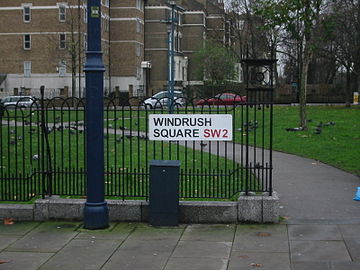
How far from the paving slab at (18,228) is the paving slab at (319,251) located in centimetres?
386

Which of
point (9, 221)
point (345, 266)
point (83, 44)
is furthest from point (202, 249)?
point (83, 44)

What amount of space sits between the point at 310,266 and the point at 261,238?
1.39 m

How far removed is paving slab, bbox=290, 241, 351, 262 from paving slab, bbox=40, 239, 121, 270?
235 cm

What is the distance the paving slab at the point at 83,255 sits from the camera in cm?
743

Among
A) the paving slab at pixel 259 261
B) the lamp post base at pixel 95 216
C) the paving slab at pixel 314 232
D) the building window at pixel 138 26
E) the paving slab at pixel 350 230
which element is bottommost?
the paving slab at pixel 259 261

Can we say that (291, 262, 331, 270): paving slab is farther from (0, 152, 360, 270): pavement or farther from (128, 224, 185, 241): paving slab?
(128, 224, 185, 241): paving slab

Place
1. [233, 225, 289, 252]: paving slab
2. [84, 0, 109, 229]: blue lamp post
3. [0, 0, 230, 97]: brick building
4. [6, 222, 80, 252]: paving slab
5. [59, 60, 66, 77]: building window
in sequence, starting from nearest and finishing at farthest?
[233, 225, 289, 252]: paving slab, [6, 222, 80, 252]: paving slab, [84, 0, 109, 229]: blue lamp post, [0, 0, 230, 97]: brick building, [59, 60, 66, 77]: building window

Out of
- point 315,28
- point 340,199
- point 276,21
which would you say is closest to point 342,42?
point 315,28

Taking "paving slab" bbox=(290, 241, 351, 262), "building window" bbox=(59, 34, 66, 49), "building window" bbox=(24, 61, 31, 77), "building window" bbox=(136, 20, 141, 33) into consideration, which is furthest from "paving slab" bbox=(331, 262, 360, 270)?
"building window" bbox=(136, 20, 141, 33)

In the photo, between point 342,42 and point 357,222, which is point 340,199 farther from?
point 342,42

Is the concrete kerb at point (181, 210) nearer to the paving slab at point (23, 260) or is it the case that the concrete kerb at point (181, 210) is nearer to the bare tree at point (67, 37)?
the paving slab at point (23, 260)

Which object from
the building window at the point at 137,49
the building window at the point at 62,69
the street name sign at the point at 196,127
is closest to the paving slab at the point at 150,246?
the street name sign at the point at 196,127

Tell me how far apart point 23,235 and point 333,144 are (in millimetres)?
13540

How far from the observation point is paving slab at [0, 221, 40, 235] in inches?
358
